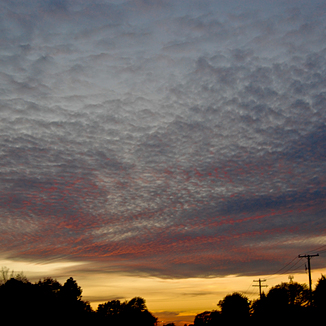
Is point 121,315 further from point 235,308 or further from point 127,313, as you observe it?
point 235,308

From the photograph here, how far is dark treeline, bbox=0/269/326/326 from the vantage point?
218 feet

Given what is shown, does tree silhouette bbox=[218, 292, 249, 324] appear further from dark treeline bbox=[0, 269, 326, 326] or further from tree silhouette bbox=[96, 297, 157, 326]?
tree silhouette bbox=[96, 297, 157, 326]

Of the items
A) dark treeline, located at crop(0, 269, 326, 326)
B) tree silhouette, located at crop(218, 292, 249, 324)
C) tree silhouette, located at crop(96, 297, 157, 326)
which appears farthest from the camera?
tree silhouette, located at crop(96, 297, 157, 326)

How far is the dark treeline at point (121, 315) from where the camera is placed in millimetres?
66562

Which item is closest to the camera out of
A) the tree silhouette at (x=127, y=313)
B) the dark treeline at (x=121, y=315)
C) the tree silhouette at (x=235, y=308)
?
the dark treeline at (x=121, y=315)

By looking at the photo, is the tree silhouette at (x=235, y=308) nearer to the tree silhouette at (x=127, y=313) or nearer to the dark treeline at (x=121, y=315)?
the dark treeline at (x=121, y=315)

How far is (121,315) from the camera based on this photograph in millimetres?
171125

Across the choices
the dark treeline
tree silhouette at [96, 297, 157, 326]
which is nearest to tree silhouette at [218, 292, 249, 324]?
the dark treeline

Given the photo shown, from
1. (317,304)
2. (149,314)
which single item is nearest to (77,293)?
(149,314)

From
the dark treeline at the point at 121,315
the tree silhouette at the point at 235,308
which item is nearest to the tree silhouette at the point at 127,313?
the dark treeline at the point at 121,315

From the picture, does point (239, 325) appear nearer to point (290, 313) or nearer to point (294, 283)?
point (294, 283)

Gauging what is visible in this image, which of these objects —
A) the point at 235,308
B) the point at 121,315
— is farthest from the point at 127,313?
the point at 235,308

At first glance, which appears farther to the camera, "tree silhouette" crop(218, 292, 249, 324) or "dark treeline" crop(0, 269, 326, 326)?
"tree silhouette" crop(218, 292, 249, 324)

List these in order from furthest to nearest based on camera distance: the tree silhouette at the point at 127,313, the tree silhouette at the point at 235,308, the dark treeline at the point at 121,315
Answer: the tree silhouette at the point at 127,313 < the tree silhouette at the point at 235,308 < the dark treeline at the point at 121,315
